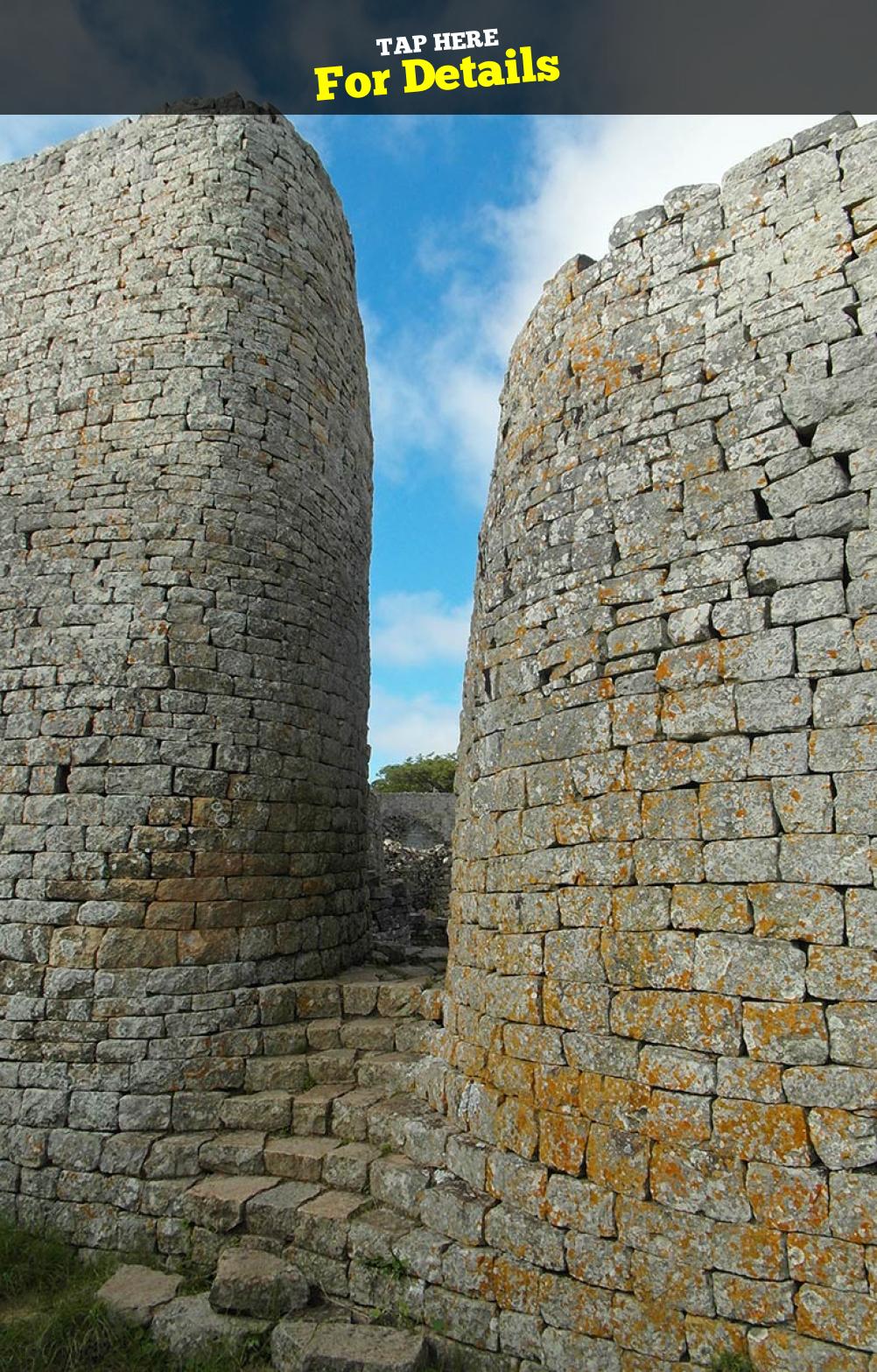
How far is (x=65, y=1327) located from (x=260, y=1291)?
0.97 metres

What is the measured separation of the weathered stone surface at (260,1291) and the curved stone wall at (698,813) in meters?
1.07

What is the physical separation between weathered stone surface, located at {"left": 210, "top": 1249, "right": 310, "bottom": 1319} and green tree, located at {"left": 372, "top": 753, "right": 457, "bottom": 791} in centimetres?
2926

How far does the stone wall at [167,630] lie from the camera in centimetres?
556

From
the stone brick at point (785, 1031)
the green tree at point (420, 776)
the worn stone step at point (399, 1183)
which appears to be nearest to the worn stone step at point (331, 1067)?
the worn stone step at point (399, 1183)

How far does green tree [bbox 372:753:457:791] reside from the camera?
Answer: 3503 cm

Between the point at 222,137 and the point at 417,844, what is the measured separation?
14.4 m

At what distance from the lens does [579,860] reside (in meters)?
4.16

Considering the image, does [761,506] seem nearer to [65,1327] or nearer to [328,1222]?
[328,1222]

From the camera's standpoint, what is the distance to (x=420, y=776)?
35938 mm

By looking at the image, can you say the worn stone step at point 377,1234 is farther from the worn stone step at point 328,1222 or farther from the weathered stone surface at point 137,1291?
the weathered stone surface at point 137,1291

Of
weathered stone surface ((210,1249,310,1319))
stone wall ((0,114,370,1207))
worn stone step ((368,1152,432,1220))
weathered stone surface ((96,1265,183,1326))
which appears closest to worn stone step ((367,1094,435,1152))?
worn stone step ((368,1152,432,1220))

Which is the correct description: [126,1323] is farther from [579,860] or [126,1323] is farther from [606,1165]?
[579,860]

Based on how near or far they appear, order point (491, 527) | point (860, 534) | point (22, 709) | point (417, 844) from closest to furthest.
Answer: point (860, 534)
point (491, 527)
point (22, 709)
point (417, 844)

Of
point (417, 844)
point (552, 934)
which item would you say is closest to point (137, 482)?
point (552, 934)
